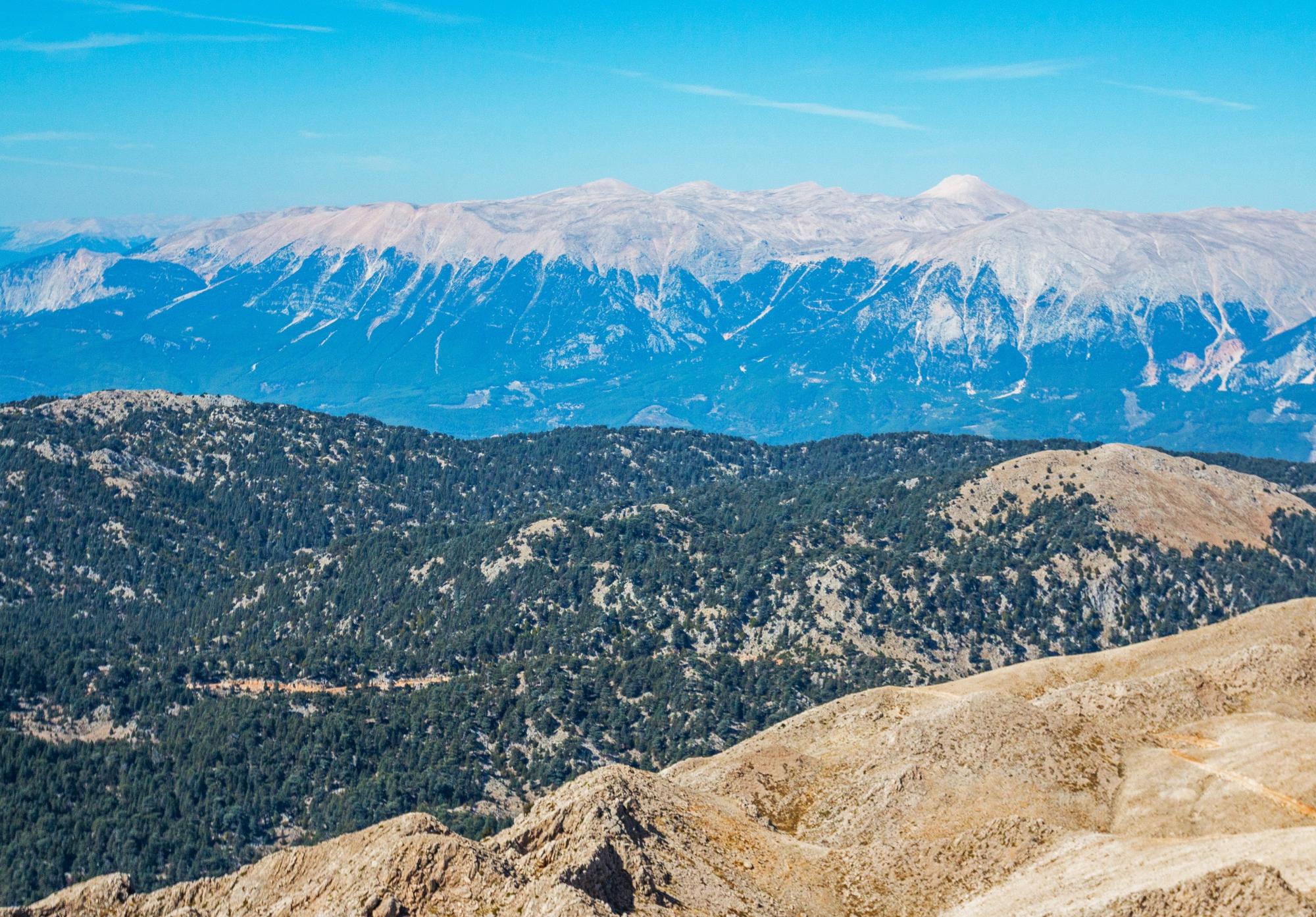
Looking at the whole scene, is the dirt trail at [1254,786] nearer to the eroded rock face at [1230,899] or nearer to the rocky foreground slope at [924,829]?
the rocky foreground slope at [924,829]

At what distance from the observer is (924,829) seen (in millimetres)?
95062

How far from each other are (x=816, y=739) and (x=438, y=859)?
5829cm

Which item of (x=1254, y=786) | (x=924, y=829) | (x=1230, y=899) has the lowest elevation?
(x=924, y=829)

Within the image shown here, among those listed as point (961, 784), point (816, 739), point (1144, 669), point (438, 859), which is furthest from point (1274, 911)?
point (1144, 669)

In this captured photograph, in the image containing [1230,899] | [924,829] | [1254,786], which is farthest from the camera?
[924,829]

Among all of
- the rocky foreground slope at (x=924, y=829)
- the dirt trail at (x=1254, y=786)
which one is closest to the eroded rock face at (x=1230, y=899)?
the rocky foreground slope at (x=924, y=829)

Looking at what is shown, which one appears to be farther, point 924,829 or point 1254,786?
point 924,829

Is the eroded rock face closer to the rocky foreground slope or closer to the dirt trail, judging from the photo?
the rocky foreground slope

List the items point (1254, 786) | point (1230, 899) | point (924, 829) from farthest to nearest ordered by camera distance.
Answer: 1. point (924, 829)
2. point (1254, 786)
3. point (1230, 899)

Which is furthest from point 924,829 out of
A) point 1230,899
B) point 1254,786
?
point 1230,899

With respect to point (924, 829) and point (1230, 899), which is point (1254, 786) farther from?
point (1230, 899)

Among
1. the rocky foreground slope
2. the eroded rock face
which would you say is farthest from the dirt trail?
the eroded rock face

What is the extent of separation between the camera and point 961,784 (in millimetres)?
99750

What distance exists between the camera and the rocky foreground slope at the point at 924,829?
72.9 metres
